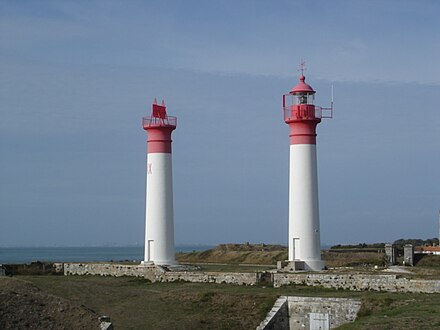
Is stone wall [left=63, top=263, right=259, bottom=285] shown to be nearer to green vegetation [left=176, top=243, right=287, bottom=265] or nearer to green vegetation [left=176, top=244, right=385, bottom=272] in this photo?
green vegetation [left=176, top=244, right=385, bottom=272]

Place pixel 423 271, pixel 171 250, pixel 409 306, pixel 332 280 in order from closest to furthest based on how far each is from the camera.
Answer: pixel 409 306 < pixel 332 280 < pixel 423 271 < pixel 171 250

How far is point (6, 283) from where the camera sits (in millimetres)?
30500

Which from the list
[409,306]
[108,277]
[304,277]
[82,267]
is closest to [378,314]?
[409,306]

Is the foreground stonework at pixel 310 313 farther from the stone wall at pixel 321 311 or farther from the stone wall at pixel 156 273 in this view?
the stone wall at pixel 156 273

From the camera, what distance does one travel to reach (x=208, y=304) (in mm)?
30531

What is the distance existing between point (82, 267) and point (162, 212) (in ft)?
17.3

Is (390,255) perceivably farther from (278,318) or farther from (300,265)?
(278,318)

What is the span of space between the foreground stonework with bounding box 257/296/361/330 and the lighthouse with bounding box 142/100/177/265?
37.3ft

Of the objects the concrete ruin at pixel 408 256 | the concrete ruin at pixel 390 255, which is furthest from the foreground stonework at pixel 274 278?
the concrete ruin at pixel 408 256

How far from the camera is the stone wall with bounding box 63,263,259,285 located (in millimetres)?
34594

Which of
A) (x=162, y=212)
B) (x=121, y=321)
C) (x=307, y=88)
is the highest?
(x=307, y=88)

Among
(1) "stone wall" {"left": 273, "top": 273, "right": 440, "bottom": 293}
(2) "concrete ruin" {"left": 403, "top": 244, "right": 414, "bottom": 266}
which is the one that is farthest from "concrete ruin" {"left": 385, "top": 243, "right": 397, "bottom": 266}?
(1) "stone wall" {"left": 273, "top": 273, "right": 440, "bottom": 293}

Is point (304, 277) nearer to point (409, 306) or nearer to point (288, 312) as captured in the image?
point (288, 312)

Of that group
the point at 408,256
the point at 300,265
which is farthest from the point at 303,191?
the point at 408,256
